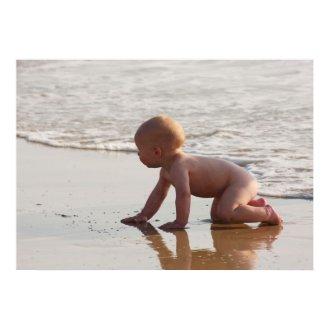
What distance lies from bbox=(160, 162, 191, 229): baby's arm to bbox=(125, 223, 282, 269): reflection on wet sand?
0.08m

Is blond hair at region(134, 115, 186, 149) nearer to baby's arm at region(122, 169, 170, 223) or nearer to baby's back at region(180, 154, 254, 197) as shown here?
baby's back at region(180, 154, 254, 197)

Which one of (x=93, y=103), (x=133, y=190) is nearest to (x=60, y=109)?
(x=93, y=103)

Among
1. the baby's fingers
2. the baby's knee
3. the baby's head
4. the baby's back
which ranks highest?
the baby's head

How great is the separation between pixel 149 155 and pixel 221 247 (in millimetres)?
887

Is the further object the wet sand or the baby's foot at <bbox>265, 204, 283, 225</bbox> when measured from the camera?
the baby's foot at <bbox>265, 204, 283, 225</bbox>

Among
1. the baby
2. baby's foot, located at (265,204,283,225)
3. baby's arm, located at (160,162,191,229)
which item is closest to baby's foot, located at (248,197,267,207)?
the baby

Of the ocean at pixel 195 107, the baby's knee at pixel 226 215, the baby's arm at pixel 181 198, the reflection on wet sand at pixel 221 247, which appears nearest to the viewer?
the reflection on wet sand at pixel 221 247

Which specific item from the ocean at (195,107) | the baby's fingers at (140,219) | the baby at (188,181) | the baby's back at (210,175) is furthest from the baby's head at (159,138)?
the ocean at (195,107)

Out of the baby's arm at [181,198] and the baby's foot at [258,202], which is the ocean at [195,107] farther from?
the baby's arm at [181,198]

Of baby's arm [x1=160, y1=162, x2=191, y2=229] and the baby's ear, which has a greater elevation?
the baby's ear

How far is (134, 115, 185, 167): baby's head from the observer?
18.3 feet

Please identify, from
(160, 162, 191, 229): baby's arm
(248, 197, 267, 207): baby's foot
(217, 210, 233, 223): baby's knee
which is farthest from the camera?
(248, 197, 267, 207): baby's foot

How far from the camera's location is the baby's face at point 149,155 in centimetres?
561

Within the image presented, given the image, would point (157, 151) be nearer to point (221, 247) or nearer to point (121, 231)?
point (121, 231)
